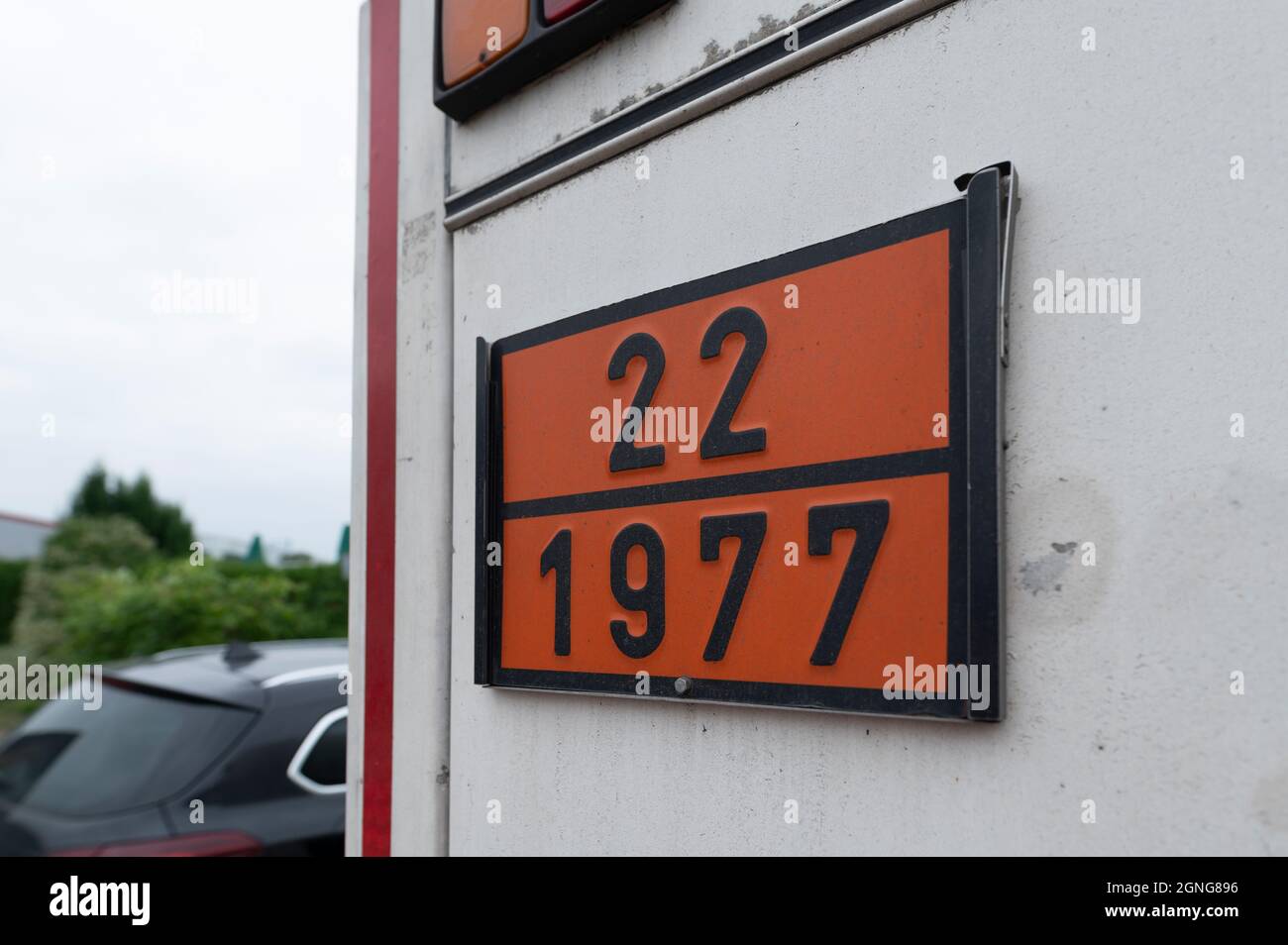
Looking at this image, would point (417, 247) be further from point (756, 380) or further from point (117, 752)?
point (117, 752)

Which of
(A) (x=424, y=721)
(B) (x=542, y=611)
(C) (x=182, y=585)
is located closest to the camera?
(B) (x=542, y=611)

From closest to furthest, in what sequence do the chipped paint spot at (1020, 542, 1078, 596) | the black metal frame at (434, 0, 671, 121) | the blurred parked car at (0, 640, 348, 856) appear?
the chipped paint spot at (1020, 542, 1078, 596) → the black metal frame at (434, 0, 671, 121) → the blurred parked car at (0, 640, 348, 856)

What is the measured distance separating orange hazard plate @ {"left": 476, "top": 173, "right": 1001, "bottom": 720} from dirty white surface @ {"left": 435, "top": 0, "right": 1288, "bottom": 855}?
0.05 m

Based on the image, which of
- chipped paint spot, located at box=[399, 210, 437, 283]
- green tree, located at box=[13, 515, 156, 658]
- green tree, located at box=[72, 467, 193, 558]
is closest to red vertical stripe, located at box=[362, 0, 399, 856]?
chipped paint spot, located at box=[399, 210, 437, 283]

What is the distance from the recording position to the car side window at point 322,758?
3.41m

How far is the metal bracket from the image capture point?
115 centimetres

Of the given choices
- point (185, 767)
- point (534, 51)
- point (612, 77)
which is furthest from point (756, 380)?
point (185, 767)

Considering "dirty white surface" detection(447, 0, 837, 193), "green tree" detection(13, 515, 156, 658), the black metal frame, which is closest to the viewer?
"dirty white surface" detection(447, 0, 837, 193)

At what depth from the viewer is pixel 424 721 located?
191 centimetres

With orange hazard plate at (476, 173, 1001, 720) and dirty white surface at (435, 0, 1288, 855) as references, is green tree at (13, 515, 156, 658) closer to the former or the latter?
orange hazard plate at (476, 173, 1001, 720)

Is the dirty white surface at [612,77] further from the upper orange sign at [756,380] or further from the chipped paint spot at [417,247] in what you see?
the upper orange sign at [756,380]
